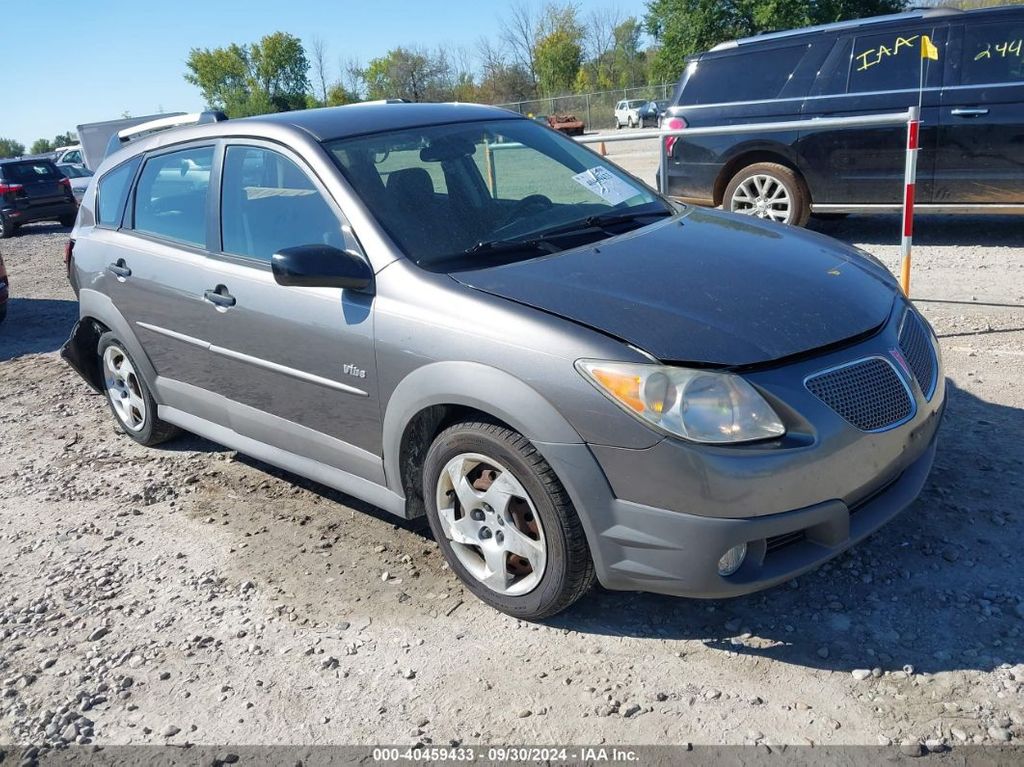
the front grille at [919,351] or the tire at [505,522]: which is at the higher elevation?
the front grille at [919,351]

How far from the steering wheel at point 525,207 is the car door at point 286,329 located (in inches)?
26.5

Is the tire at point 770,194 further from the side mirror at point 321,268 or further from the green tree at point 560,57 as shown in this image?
the green tree at point 560,57

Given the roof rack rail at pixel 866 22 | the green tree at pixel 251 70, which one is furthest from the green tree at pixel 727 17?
the green tree at pixel 251 70

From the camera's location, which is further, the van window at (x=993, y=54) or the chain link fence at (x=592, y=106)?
the chain link fence at (x=592, y=106)

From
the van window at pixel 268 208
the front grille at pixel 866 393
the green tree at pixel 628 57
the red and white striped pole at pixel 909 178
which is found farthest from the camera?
the green tree at pixel 628 57

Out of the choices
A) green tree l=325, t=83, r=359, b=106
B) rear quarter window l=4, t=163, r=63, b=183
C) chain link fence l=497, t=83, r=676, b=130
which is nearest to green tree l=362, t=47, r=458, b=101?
green tree l=325, t=83, r=359, b=106

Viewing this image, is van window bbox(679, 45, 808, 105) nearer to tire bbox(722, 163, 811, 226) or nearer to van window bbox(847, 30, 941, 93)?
van window bbox(847, 30, 941, 93)

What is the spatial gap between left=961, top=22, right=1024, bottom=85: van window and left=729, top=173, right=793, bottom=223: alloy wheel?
1.78 m

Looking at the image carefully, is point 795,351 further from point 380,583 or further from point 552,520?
point 380,583

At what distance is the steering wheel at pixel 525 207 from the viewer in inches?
Result: 148

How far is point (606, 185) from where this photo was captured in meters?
4.20

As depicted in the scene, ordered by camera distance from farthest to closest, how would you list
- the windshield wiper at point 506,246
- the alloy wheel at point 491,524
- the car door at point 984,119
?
the car door at point 984,119, the windshield wiper at point 506,246, the alloy wheel at point 491,524

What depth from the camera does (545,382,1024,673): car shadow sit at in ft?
9.45

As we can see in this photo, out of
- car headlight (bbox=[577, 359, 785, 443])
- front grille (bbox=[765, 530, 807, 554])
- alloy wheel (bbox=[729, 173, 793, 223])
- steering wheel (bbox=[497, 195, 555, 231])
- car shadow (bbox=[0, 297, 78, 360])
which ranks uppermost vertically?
steering wheel (bbox=[497, 195, 555, 231])
